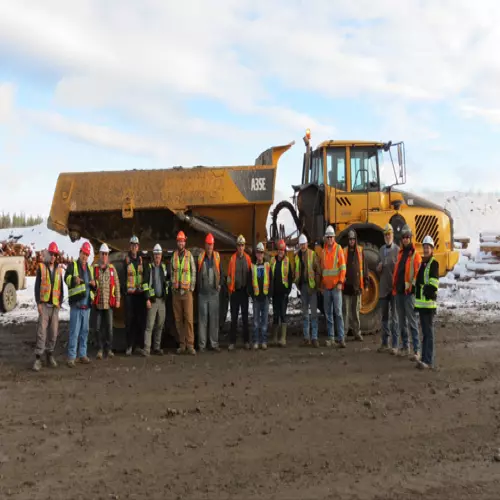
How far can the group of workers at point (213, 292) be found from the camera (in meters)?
8.48

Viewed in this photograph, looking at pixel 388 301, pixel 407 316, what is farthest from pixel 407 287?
pixel 388 301

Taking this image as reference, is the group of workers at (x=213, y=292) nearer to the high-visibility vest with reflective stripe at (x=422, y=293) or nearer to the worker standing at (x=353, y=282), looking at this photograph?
the worker standing at (x=353, y=282)

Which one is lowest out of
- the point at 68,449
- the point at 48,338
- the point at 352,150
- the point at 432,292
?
the point at 68,449

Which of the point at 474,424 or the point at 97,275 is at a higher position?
the point at 97,275

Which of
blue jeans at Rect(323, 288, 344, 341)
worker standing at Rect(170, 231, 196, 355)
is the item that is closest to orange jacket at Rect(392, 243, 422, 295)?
blue jeans at Rect(323, 288, 344, 341)

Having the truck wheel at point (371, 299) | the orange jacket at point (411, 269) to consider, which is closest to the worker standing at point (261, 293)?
the truck wheel at point (371, 299)

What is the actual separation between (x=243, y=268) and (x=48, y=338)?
10.2 feet

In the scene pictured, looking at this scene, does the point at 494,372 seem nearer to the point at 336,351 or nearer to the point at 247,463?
the point at 336,351

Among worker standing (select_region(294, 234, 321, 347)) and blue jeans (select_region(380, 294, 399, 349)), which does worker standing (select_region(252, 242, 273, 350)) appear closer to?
worker standing (select_region(294, 234, 321, 347))

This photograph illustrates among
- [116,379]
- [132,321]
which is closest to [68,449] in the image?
[116,379]

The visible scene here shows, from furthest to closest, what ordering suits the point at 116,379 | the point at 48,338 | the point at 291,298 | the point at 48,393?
the point at 291,298
the point at 48,338
the point at 116,379
the point at 48,393

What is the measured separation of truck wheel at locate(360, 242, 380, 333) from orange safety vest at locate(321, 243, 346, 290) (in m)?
1.28

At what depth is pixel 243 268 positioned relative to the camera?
31.3 feet

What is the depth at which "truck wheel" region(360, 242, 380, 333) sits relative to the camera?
34.8 feet
